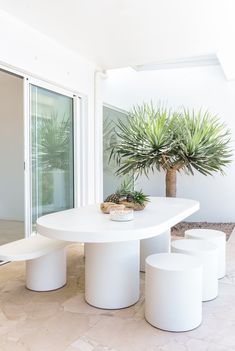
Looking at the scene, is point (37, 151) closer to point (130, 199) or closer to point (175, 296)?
point (130, 199)

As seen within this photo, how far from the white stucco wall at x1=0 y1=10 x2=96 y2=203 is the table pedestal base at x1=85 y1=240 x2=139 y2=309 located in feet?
7.83

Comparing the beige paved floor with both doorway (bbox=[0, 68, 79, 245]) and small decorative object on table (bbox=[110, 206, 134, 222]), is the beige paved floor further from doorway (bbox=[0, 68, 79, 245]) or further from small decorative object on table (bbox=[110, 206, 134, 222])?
doorway (bbox=[0, 68, 79, 245])

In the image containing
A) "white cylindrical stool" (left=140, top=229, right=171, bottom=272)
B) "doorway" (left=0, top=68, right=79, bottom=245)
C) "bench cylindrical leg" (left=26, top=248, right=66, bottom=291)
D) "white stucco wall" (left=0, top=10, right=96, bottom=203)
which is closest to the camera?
"bench cylindrical leg" (left=26, top=248, right=66, bottom=291)

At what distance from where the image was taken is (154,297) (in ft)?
7.73

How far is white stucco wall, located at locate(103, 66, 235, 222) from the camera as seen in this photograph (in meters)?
6.69

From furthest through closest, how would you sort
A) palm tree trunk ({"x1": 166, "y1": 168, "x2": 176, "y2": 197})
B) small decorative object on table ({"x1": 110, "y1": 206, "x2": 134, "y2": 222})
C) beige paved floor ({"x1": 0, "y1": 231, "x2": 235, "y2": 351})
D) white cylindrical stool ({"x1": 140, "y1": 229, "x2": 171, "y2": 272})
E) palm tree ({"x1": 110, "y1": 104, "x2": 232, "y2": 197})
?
palm tree trunk ({"x1": 166, "y1": 168, "x2": 176, "y2": 197})
palm tree ({"x1": 110, "y1": 104, "x2": 232, "y2": 197})
white cylindrical stool ({"x1": 140, "y1": 229, "x2": 171, "y2": 272})
small decorative object on table ({"x1": 110, "y1": 206, "x2": 134, "y2": 222})
beige paved floor ({"x1": 0, "y1": 231, "x2": 235, "y2": 351})

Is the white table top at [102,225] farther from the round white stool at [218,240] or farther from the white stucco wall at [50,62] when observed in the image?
the white stucco wall at [50,62]

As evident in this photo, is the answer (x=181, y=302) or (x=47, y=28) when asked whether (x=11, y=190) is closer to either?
(x=47, y=28)

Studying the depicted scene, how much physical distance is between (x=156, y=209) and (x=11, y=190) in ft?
14.4

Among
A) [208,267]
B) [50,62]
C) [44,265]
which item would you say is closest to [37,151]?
[50,62]

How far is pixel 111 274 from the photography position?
8.57 ft

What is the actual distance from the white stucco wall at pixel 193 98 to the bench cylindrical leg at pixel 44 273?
13.2 feet

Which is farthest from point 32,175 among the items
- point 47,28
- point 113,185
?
point 113,185

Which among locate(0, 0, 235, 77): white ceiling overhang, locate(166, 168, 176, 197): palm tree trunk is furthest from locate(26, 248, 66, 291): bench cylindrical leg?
locate(166, 168, 176, 197): palm tree trunk
